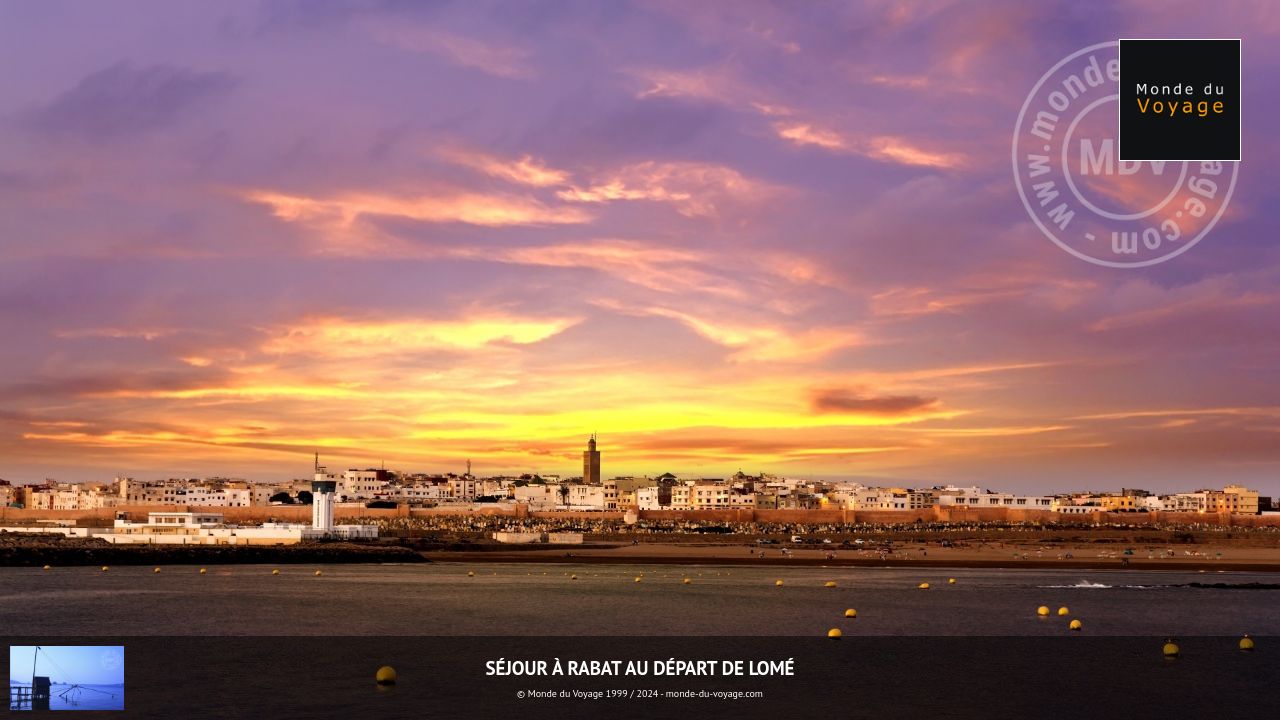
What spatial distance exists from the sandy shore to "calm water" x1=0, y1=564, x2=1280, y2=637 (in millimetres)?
9059

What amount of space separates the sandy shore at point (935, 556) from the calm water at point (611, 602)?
29.7 feet

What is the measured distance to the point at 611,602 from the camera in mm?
69188

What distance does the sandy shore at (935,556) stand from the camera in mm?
106562

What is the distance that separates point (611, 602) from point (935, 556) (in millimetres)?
59709
